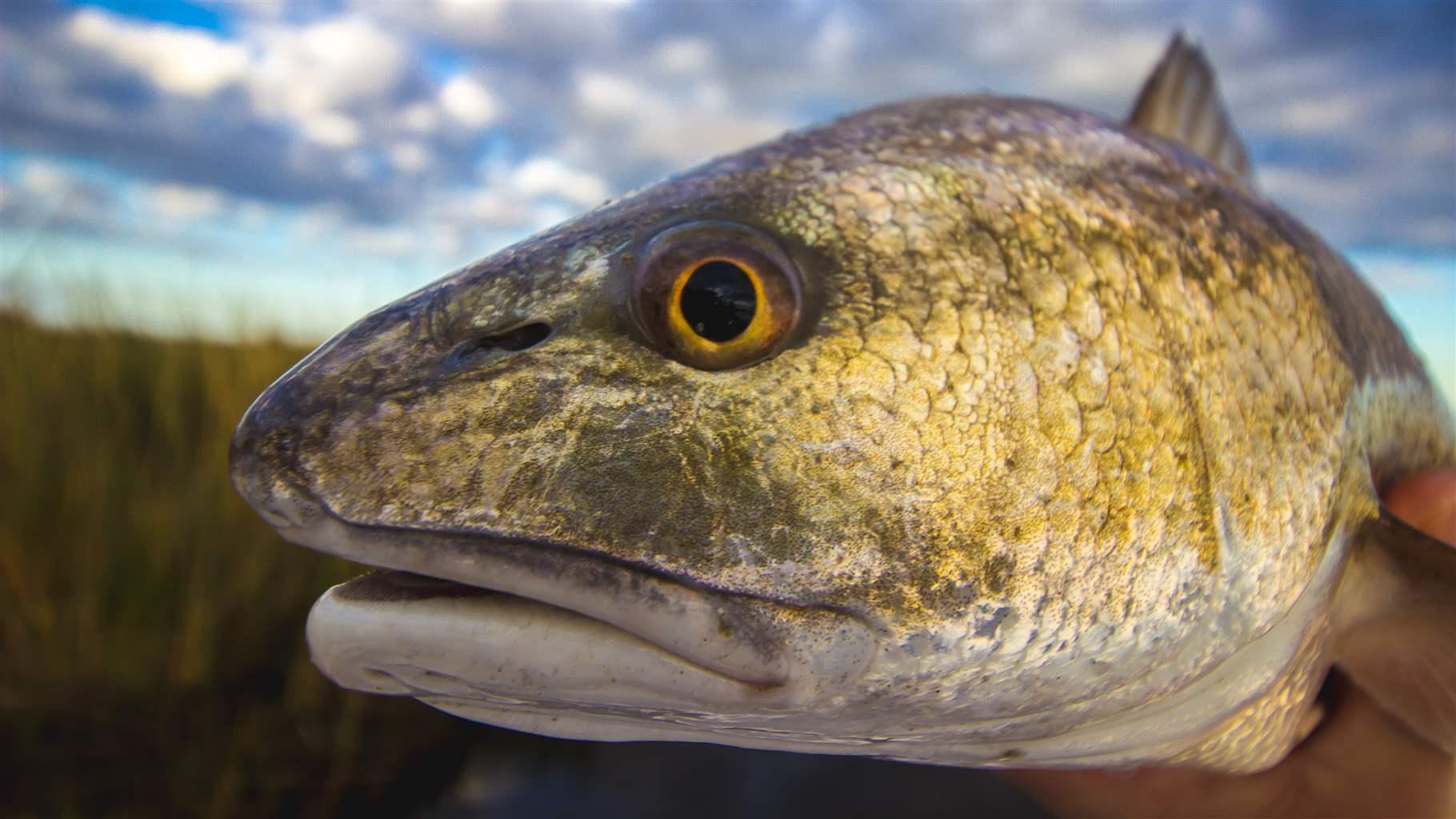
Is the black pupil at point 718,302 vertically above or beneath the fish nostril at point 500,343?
Result: above

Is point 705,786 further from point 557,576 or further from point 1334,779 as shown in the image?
point 557,576

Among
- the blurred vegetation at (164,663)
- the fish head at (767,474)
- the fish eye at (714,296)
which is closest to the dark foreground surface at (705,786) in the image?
the blurred vegetation at (164,663)

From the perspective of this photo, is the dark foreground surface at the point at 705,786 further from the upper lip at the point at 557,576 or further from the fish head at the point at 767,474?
the upper lip at the point at 557,576

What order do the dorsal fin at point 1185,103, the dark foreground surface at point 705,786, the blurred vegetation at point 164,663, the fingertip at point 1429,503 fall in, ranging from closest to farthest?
the fingertip at point 1429,503 → the dorsal fin at point 1185,103 → the blurred vegetation at point 164,663 → the dark foreground surface at point 705,786

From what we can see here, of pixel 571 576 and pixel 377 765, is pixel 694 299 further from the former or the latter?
pixel 377 765

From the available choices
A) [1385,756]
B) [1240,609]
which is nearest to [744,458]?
[1240,609]

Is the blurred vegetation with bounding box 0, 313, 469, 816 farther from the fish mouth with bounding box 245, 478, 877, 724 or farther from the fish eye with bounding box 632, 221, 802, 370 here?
the fish eye with bounding box 632, 221, 802, 370

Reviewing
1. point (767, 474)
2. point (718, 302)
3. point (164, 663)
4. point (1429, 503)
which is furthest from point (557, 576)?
point (164, 663)
